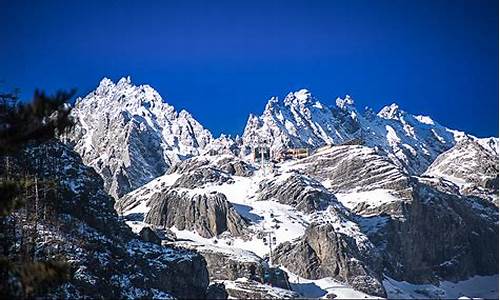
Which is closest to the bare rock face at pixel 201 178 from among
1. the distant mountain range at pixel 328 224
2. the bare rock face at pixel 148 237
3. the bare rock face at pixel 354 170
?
the distant mountain range at pixel 328 224

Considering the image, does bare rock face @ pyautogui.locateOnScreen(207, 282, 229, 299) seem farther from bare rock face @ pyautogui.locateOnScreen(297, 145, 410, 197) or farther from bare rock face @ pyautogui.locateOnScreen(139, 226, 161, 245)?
bare rock face @ pyautogui.locateOnScreen(297, 145, 410, 197)

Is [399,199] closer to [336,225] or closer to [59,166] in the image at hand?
[336,225]

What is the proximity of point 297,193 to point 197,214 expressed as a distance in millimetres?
26238

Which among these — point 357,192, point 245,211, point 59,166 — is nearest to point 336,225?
point 245,211

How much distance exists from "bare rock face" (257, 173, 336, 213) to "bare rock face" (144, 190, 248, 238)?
17.8 m

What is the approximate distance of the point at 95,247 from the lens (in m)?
60.4

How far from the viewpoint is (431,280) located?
139000mm

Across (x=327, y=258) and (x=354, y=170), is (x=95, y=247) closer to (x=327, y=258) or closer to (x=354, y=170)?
(x=327, y=258)

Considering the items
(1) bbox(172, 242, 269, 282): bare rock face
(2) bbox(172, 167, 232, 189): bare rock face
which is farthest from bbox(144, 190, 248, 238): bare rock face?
(1) bbox(172, 242, 269, 282): bare rock face

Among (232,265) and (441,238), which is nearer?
(232,265)

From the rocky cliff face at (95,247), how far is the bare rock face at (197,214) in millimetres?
48322

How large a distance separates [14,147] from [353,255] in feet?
354

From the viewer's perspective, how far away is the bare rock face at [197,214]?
421 ft

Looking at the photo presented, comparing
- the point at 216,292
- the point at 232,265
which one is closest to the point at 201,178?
the point at 232,265
